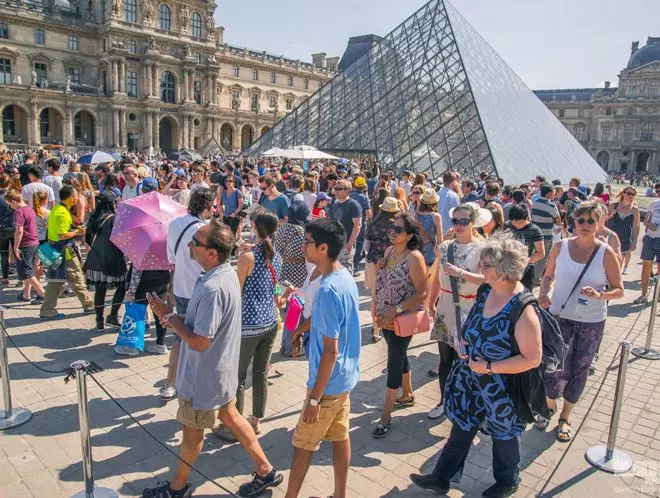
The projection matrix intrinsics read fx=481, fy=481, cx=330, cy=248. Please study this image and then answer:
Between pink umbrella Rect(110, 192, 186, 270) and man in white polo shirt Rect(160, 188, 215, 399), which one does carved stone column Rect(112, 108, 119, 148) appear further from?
man in white polo shirt Rect(160, 188, 215, 399)

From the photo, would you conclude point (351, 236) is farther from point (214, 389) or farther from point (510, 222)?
point (214, 389)

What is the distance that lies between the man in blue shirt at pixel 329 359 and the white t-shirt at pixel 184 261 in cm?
157

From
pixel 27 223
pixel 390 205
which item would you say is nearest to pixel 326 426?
pixel 390 205

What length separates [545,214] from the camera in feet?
21.0

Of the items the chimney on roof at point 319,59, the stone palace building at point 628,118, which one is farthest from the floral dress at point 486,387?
the stone palace building at point 628,118

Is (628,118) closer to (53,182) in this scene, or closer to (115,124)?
(115,124)

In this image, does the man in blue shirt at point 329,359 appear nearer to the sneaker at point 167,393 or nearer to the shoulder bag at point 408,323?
the shoulder bag at point 408,323

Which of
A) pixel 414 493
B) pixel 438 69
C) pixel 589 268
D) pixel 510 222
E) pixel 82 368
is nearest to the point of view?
pixel 82 368

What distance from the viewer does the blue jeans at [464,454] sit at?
2768mm

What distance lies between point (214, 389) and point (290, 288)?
1.22m

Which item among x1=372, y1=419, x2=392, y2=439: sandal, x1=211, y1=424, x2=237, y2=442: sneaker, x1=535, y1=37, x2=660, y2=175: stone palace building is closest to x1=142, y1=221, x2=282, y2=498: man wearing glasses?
x1=211, y1=424, x2=237, y2=442: sneaker

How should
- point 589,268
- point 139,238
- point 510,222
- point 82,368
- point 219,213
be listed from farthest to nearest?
point 219,213, point 510,222, point 139,238, point 589,268, point 82,368

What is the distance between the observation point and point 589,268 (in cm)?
361

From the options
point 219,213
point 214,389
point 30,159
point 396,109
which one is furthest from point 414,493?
point 396,109
